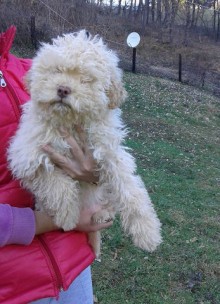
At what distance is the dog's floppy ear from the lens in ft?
7.51

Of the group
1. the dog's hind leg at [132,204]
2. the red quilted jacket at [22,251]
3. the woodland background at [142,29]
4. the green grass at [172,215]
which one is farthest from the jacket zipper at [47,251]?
the woodland background at [142,29]

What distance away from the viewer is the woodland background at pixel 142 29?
17641 mm

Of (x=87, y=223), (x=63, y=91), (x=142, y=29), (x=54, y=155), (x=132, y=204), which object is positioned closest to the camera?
(x=63, y=91)

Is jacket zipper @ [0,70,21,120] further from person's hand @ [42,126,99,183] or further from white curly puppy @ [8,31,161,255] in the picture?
person's hand @ [42,126,99,183]

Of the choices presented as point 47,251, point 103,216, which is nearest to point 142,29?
point 103,216

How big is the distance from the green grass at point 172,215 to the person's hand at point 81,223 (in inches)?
92.4

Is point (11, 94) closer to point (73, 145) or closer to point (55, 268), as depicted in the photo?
point (73, 145)

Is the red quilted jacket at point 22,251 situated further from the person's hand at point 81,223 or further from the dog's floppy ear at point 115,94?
the dog's floppy ear at point 115,94

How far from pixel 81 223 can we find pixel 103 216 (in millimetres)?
232

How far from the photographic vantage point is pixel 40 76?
2172 millimetres

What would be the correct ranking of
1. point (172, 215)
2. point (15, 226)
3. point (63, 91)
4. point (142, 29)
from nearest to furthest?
point (15, 226) → point (63, 91) → point (172, 215) → point (142, 29)

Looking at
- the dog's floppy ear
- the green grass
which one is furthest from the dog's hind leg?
the green grass

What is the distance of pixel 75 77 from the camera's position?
217 cm

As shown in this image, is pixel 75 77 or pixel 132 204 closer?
pixel 75 77
